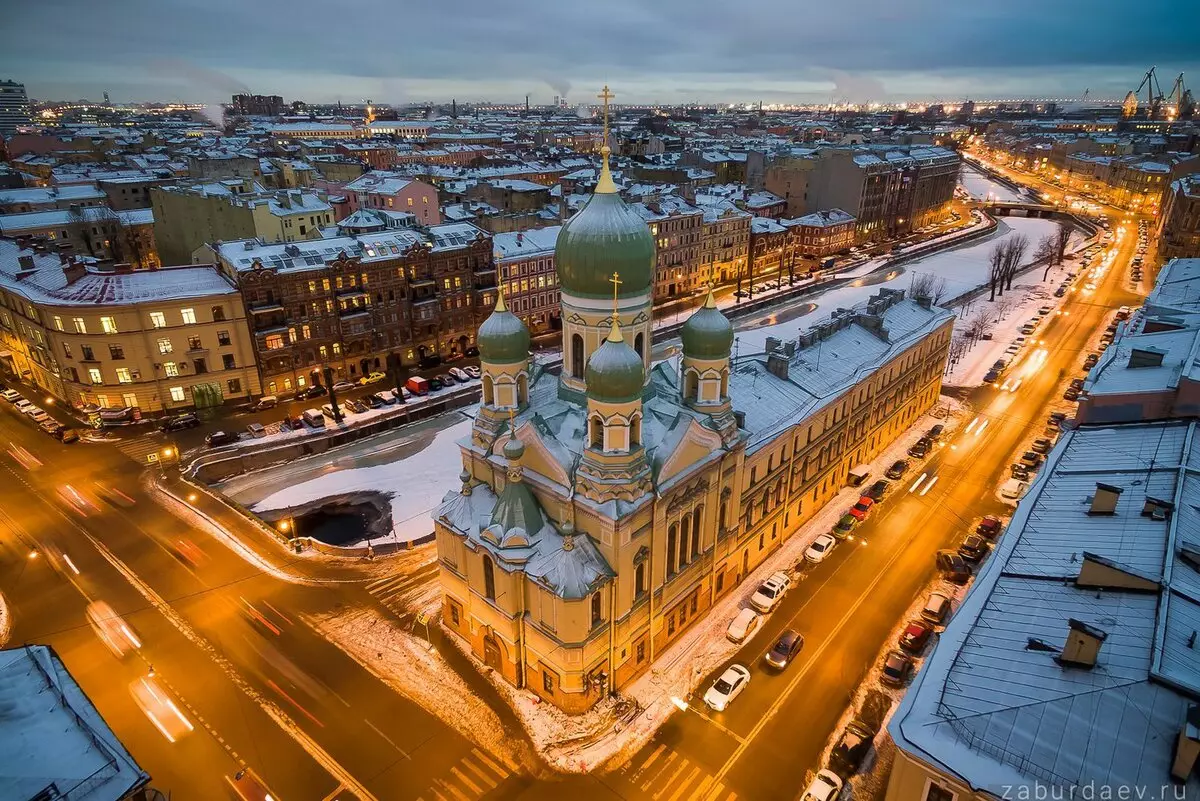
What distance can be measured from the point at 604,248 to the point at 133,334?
57.0 meters

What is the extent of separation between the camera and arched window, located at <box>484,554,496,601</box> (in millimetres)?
35531

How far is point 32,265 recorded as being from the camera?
7256 centimetres

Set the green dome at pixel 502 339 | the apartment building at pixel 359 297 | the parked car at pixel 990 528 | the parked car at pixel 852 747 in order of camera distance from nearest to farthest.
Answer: the parked car at pixel 852 747, the green dome at pixel 502 339, the parked car at pixel 990 528, the apartment building at pixel 359 297

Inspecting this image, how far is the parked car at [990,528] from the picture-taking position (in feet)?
158

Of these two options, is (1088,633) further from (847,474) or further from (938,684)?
(847,474)

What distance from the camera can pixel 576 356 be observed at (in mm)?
37688

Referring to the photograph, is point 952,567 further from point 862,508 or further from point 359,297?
point 359,297

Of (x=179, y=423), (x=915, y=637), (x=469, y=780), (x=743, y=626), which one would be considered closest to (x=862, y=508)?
(x=915, y=637)

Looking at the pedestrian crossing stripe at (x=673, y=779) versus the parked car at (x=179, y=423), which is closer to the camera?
the pedestrian crossing stripe at (x=673, y=779)

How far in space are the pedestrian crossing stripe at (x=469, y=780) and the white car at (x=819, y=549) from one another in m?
25.2

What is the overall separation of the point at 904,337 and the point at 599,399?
4045cm

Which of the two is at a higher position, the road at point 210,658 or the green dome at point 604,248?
the green dome at point 604,248

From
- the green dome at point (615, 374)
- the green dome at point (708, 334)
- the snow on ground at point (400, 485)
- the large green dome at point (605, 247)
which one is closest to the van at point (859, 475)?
the green dome at point (708, 334)

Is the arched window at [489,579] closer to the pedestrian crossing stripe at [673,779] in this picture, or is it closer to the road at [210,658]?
the road at [210,658]
